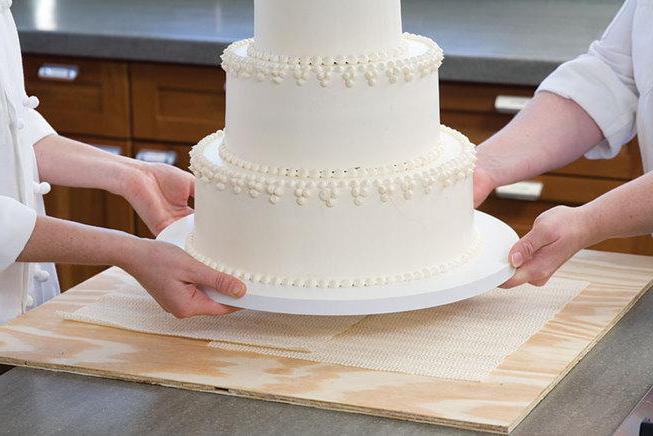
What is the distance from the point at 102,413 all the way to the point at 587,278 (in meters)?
0.76

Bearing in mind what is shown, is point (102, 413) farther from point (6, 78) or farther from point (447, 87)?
point (447, 87)

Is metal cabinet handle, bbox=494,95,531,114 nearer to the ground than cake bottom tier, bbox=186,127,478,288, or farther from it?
nearer to the ground

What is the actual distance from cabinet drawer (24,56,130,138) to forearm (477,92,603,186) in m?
1.27

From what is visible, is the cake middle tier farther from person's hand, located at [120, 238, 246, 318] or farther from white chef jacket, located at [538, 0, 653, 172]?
white chef jacket, located at [538, 0, 653, 172]

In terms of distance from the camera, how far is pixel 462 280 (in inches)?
54.8

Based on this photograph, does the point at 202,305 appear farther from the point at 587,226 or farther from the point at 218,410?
the point at 587,226

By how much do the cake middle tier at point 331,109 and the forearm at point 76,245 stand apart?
0.64ft

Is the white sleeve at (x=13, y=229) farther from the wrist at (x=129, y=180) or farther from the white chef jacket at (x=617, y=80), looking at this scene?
the white chef jacket at (x=617, y=80)

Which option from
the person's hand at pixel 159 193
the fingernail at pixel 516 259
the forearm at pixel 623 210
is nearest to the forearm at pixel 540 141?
the forearm at pixel 623 210

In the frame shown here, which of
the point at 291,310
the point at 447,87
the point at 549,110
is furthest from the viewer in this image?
the point at 447,87

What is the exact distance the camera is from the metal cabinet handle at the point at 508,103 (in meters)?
2.52

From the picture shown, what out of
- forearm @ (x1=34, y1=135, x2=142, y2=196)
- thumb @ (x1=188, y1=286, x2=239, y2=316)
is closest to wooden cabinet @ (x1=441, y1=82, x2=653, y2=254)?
forearm @ (x1=34, y1=135, x2=142, y2=196)

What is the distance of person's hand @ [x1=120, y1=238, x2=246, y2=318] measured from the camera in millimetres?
1374

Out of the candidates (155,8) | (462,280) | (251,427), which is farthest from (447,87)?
(251,427)
